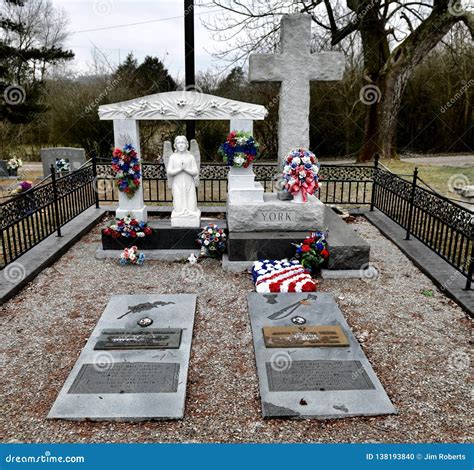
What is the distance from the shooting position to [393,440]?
3016mm

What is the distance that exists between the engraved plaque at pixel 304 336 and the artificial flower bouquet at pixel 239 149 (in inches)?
114

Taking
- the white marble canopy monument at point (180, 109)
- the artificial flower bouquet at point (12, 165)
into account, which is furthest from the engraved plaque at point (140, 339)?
the artificial flower bouquet at point (12, 165)

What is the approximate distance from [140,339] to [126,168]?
332cm

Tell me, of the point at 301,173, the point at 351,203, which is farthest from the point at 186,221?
the point at 351,203

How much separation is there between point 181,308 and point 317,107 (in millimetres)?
18078

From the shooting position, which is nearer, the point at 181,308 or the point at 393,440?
the point at 393,440

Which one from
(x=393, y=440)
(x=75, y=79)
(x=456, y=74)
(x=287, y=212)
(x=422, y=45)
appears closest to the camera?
(x=393, y=440)

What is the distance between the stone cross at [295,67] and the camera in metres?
6.51

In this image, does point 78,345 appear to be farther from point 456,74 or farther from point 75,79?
point 456,74

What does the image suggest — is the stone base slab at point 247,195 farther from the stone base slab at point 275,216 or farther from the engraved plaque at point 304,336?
the engraved plaque at point 304,336

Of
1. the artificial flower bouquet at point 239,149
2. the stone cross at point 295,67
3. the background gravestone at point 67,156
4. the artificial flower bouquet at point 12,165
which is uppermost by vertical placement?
the stone cross at point 295,67

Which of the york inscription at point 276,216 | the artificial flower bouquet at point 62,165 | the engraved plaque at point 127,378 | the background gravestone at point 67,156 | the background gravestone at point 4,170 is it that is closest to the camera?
the engraved plaque at point 127,378

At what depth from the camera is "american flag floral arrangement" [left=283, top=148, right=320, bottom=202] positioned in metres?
6.32

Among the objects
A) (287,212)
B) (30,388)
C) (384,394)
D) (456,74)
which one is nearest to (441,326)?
(384,394)
